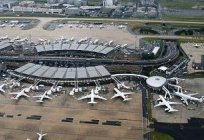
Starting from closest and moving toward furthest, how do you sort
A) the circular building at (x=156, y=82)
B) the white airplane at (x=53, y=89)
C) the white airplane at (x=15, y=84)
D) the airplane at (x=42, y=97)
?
the airplane at (x=42, y=97) → the white airplane at (x=53, y=89) → the circular building at (x=156, y=82) → the white airplane at (x=15, y=84)

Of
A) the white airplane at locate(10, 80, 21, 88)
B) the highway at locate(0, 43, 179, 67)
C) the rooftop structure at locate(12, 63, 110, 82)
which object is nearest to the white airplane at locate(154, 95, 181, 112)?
the rooftop structure at locate(12, 63, 110, 82)

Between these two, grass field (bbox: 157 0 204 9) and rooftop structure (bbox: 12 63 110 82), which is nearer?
rooftop structure (bbox: 12 63 110 82)

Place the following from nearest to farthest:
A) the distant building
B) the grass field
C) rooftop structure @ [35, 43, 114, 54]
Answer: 1. rooftop structure @ [35, 43, 114, 54]
2. the distant building
3. the grass field

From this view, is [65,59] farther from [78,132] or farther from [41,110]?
[78,132]

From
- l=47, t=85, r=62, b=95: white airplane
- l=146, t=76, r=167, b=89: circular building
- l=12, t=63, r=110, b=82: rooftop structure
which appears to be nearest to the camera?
l=47, t=85, r=62, b=95: white airplane

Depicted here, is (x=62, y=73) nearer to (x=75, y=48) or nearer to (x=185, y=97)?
(x=75, y=48)

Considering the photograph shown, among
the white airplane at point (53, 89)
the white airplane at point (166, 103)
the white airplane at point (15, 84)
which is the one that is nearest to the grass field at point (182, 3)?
the white airplane at point (166, 103)

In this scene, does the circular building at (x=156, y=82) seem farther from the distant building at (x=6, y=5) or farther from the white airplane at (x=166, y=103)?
the distant building at (x=6, y=5)

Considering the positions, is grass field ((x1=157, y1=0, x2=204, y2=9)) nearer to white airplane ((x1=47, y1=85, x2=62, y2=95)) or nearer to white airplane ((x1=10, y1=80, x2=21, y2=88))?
white airplane ((x1=47, y1=85, x2=62, y2=95))
